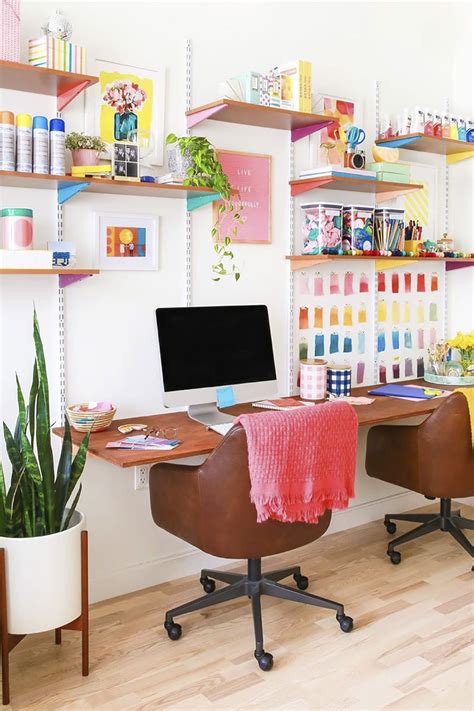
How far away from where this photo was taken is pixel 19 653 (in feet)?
8.49

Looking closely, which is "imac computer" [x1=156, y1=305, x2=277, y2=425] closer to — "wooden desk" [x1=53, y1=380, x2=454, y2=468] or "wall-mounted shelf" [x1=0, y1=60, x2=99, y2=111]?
"wooden desk" [x1=53, y1=380, x2=454, y2=468]

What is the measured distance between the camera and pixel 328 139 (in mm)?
3584

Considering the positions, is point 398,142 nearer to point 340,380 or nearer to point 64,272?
point 340,380

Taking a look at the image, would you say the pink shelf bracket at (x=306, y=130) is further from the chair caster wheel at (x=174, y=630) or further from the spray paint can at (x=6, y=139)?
the chair caster wheel at (x=174, y=630)

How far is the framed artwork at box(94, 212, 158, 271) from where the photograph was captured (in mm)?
2926

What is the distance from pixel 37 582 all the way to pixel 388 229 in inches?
93.0

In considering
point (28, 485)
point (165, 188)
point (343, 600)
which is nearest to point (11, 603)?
point (28, 485)

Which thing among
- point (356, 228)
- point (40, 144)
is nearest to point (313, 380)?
point (356, 228)

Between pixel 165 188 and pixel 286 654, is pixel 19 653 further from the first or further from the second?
pixel 165 188

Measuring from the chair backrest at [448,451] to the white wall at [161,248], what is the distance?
2.52 feet

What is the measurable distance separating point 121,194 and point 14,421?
98cm

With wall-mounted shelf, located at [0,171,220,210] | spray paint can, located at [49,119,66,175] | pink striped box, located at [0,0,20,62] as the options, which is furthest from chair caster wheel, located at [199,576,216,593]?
pink striped box, located at [0,0,20,62]

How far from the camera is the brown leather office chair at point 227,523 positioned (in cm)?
240

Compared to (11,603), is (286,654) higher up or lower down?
lower down
